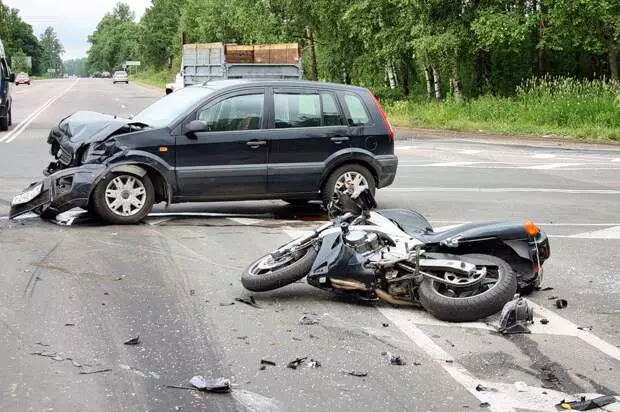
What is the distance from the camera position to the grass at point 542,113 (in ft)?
84.3

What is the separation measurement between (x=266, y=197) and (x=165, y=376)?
17.8ft

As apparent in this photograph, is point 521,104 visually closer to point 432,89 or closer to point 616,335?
point 432,89

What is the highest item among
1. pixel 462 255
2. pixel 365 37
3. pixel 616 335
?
pixel 365 37

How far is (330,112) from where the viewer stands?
10.2 m

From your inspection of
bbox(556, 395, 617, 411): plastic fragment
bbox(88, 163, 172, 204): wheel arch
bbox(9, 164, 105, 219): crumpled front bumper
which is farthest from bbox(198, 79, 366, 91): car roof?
bbox(556, 395, 617, 411): plastic fragment

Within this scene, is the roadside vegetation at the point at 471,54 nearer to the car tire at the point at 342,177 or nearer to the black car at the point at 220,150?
the car tire at the point at 342,177

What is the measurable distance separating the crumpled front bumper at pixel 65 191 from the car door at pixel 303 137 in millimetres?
2113

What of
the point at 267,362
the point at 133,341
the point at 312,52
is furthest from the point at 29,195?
the point at 312,52

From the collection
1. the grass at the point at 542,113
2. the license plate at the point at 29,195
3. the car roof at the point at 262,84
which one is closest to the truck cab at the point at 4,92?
the grass at the point at 542,113

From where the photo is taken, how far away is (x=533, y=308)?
6176 millimetres

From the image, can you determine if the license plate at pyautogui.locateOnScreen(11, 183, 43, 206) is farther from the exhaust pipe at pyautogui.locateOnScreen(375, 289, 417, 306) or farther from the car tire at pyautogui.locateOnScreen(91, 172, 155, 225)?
the exhaust pipe at pyautogui.locateOnScreen(375, 289, 417, 306)

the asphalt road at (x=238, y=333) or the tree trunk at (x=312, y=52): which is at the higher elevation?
the tree trunk at (x=312, y=52)

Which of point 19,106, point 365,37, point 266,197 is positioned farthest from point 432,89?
point 266,197

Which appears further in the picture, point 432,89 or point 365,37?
point 432,89
